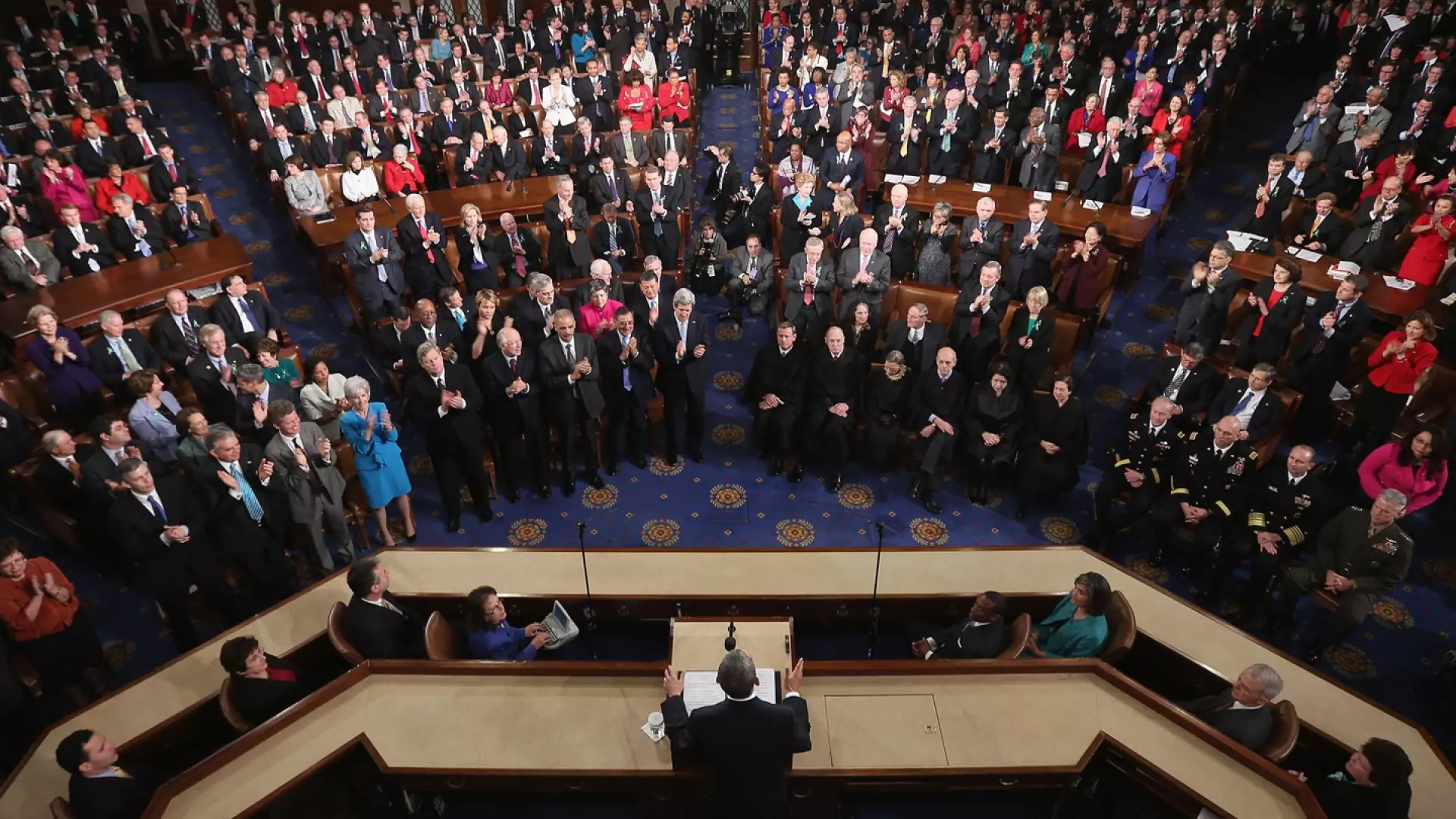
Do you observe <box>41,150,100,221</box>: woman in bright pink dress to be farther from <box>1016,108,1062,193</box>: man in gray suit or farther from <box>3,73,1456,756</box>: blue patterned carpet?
<box>1016,108,1062,193</box>: man in gray suit

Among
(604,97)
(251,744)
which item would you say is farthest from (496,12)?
(251,744)

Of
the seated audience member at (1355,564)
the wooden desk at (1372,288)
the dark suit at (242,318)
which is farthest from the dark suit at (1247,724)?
the dark suit at (242,318)

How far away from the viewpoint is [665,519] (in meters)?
6.96

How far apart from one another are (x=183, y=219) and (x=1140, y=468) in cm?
963

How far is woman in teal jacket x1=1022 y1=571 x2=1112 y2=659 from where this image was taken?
4.68 meters

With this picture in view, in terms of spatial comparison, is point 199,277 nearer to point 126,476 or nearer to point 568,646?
point 126,476

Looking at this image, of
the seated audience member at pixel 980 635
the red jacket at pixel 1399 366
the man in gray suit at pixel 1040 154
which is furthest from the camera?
the man in gray suit at pixel 1040 154

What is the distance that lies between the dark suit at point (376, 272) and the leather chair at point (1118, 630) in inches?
165

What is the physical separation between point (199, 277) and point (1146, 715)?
27.9ft

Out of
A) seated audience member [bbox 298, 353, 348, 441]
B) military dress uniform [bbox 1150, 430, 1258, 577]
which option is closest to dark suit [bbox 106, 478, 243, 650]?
seated audience member [bbox 298, 353, 348, 441]

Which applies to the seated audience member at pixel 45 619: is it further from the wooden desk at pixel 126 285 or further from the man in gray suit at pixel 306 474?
the wooden desk at pixel 126 285

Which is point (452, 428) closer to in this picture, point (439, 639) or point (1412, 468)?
point (439, 639)

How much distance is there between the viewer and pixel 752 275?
8820 mm

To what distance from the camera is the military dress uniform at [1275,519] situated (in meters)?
5.73
